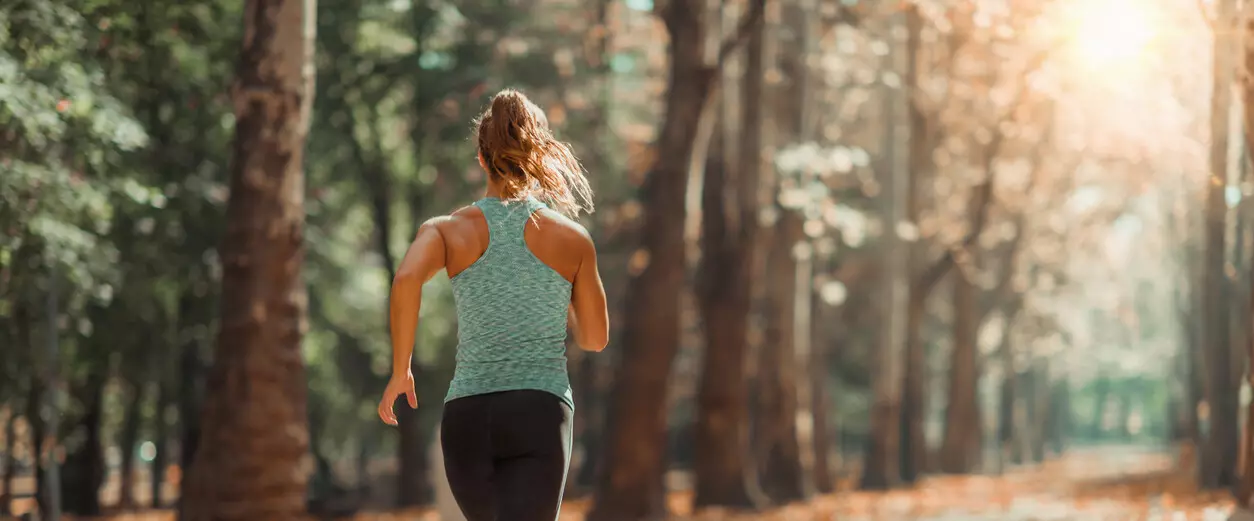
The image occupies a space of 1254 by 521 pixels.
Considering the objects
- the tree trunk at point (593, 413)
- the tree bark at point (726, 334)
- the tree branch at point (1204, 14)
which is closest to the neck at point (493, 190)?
the tree branch at point (1204, 14)

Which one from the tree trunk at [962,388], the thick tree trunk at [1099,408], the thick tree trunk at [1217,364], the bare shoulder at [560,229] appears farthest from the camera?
the thick tree trunk at [1099,408]

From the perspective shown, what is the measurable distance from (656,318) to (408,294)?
14.1 meters

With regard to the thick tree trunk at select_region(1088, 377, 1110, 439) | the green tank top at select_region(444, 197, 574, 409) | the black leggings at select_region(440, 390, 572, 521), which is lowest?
the thick tree trunk at select_region(1088, 377, 1110, 439)

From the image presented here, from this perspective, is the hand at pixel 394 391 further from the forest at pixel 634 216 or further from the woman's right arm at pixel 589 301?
the forest at pixel 634 216

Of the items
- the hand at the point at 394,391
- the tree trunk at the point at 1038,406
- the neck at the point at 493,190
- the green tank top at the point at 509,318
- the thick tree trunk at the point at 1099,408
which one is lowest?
the thick tree trunk at the point at 1099,408

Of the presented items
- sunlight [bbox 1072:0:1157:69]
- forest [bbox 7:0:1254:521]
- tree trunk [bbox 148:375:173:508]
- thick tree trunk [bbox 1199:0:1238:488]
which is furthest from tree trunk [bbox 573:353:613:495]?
sunlight [bbox 1072:0:1157:69]

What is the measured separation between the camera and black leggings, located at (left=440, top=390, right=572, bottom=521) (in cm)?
416

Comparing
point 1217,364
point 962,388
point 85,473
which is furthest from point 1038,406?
point 85,473

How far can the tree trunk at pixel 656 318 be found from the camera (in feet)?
59.5

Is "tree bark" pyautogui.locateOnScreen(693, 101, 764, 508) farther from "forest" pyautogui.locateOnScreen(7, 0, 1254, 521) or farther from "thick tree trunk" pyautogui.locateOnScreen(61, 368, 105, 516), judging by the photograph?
"thick tree trunk" pyautogui.locateOnScreen(61, 368, 105, 516)

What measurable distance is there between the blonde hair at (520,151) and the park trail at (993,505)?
15.6m

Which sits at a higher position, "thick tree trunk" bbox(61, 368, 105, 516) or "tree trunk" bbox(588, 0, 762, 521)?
"tree trunk" bbox(588, 0, 762, 521)

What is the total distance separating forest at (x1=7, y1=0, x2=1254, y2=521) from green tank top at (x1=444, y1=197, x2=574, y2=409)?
206 centimetres

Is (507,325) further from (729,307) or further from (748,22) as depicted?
(729,307)
